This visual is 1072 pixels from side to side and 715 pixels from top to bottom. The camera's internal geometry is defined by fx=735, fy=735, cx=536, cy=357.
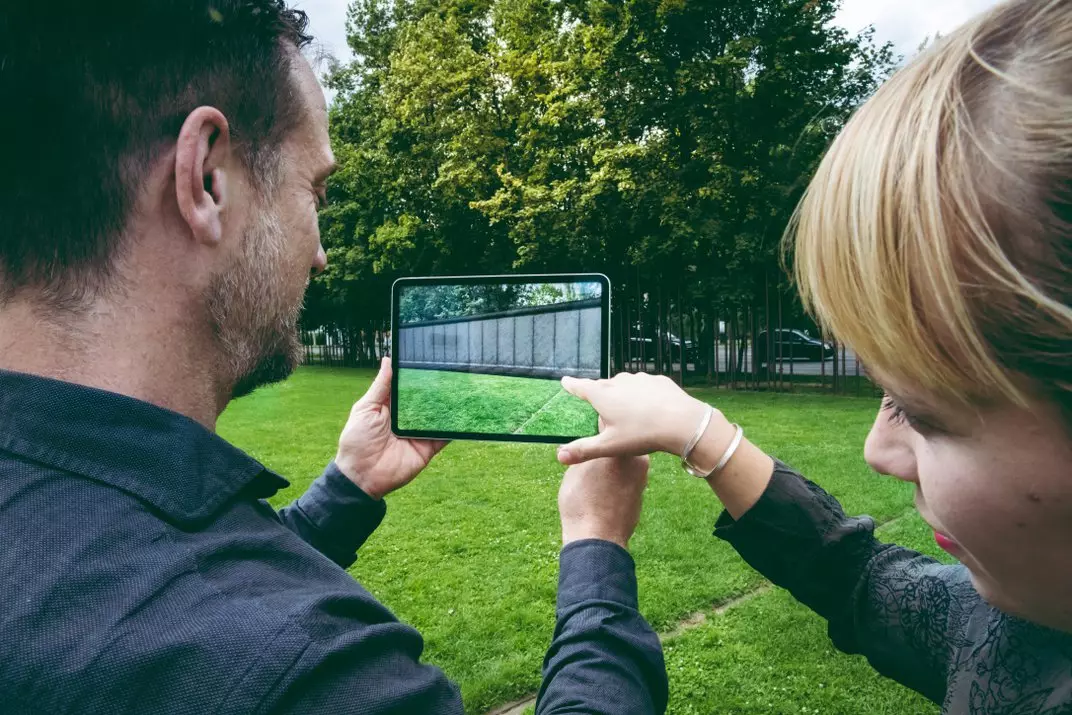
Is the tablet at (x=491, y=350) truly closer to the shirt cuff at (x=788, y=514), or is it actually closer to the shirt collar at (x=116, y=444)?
the shirt cuff at (x=788, y=514)

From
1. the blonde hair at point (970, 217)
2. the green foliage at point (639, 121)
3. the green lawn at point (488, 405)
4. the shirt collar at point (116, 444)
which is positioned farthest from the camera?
the green foliage at point (639, 121)

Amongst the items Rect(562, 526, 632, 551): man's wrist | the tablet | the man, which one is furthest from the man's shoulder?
the tablet

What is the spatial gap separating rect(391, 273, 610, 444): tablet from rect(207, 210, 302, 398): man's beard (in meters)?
0.46

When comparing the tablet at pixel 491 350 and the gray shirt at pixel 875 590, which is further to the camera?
the tablet at pixel 491 350

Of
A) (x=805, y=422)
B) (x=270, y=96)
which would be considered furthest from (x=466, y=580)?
(x=805, y=422)

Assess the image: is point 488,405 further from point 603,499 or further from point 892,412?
point 892,412

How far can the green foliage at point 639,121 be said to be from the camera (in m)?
17.8

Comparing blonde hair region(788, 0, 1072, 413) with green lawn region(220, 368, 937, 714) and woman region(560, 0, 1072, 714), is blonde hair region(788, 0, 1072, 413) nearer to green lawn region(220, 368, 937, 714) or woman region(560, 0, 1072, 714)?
woman region(560, 0, 1072, 714)

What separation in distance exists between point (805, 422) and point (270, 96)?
1155 cm

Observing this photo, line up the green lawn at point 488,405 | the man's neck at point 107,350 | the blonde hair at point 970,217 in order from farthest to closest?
the green lawn at point 488,405 < the man's neck at point 107,350 < the blonde hair at point 970,217

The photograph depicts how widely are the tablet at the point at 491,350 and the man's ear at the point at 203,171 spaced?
673 millimetres

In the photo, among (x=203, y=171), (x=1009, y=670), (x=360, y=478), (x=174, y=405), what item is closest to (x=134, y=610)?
(x=174, y=405)

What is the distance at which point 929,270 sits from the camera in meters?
1.00

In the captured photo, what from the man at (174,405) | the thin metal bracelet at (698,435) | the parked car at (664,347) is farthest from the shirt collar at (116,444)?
the parked car at (664,347)
